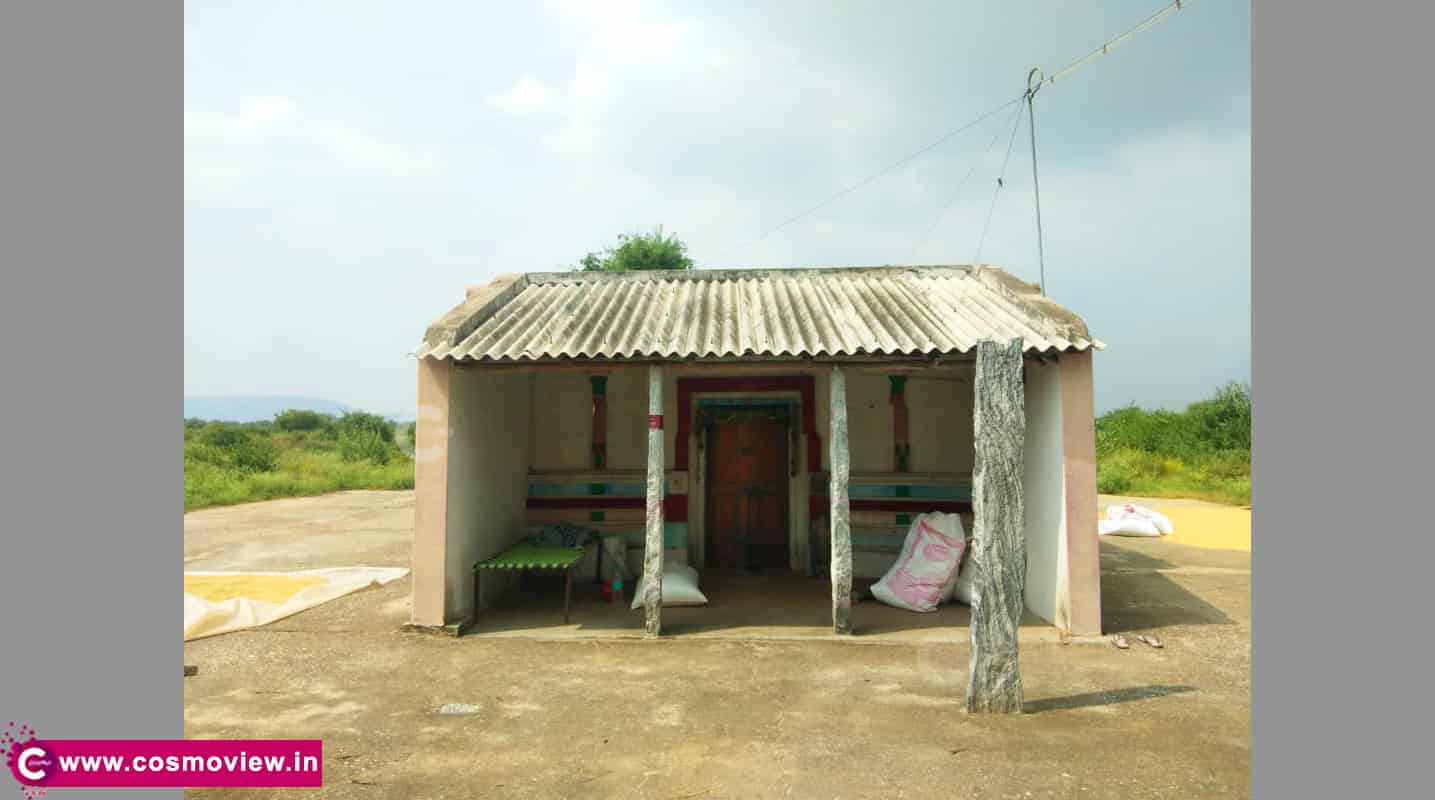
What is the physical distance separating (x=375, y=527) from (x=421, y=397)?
9.32m

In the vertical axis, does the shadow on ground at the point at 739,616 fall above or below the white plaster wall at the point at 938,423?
below

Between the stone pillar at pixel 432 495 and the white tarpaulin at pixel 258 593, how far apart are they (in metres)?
2.00

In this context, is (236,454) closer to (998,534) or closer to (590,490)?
(590,490)

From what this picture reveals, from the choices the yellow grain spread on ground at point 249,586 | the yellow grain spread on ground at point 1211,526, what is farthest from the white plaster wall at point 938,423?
the yellow grain spread on ground at point 249,586

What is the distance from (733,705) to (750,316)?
4.37 metres

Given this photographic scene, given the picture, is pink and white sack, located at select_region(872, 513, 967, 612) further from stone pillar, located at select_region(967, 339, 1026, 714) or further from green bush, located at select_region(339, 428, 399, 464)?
green bush, located at select_region(339, 428, 399, 464)

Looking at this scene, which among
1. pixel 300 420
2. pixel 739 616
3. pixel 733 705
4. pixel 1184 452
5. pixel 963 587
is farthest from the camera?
pixel 300 420

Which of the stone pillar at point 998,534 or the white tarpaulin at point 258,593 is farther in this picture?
the white tarpaulin at point 258,593

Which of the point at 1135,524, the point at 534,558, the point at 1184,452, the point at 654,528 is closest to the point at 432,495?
the point at 534,558

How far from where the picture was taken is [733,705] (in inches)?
210

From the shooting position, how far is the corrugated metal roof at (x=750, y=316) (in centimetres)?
695

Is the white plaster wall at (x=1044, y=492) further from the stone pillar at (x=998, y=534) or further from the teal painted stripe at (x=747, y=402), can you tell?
the teal painted stripe at (x=747, y=402)

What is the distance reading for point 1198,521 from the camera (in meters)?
15.1
